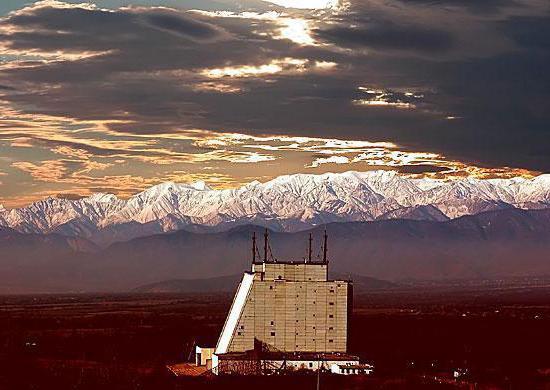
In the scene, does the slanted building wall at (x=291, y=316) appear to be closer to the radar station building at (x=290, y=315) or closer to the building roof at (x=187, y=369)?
the radar station building at (x=290, y=315)

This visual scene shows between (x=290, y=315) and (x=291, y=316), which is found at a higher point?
(x=290, y=315)

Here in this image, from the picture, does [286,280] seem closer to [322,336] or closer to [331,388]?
[322,336]

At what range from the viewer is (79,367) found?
414 ft

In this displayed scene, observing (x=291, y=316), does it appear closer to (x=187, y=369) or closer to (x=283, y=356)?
(x=283, y=356)

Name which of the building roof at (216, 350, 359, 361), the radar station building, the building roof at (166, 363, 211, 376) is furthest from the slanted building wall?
the building roof at (166, 363, 211, 376)

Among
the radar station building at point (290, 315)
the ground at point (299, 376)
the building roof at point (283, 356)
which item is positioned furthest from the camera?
the radar station building at point (290, 315)

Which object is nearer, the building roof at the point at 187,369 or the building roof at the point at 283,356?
the building roof at the point at 283,356

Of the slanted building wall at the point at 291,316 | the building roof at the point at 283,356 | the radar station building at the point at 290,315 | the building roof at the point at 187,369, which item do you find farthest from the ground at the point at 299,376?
the slanted building wall at the point at 291,316

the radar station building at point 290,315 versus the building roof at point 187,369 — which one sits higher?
the radar station building at point 290,315

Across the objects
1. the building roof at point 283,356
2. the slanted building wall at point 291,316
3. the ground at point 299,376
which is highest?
the slanted building wall at point 291,316

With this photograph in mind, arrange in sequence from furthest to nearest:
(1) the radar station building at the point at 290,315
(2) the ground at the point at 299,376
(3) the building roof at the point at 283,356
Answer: (1) the radar station building at the point at 290,315 < (3) the building roof at the point at 283,356 < (2) the ground at the point at 299,376

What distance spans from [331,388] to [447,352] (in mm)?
49923

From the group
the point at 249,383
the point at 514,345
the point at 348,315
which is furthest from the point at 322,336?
the point at 514,345

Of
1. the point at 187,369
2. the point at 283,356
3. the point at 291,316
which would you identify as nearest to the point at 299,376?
the point at 283,356
